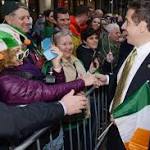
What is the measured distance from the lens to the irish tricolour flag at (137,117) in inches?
123

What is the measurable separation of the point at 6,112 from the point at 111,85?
1882 millimetres

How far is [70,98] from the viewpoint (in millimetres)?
2791

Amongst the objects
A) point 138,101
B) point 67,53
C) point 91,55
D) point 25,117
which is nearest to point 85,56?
point 91,55

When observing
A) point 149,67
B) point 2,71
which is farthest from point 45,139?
point 149,67

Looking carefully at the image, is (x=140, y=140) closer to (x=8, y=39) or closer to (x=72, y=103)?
(x=72, y=103)

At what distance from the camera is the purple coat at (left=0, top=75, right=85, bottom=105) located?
2.79 metres

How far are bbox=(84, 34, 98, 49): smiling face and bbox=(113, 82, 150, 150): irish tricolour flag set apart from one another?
2.35 m

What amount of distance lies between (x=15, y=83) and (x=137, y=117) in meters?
0.99

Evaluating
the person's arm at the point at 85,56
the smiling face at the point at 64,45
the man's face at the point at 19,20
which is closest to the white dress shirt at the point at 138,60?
the smiling face at the point at 64,45

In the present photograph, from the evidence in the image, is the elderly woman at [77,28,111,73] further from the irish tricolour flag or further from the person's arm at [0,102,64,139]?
the person's arm at [0,102,64,139]

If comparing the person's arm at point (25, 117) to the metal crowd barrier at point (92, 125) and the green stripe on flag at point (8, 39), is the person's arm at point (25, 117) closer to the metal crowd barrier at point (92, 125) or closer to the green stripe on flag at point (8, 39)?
the green stripe on flag at point (8, 39)

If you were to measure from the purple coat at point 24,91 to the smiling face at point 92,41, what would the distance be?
2.41m

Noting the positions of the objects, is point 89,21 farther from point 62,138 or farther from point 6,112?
point 6,112

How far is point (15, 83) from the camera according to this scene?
9.24 ft
